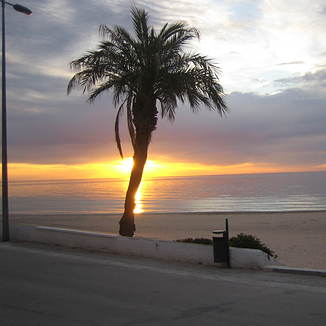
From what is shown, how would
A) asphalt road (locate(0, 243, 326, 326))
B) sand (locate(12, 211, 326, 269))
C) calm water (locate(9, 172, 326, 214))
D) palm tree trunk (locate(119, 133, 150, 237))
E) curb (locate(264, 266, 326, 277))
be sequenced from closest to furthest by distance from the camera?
asphalt road (locate(0, 243, 326, 326)), curb (locate(264, 266, 326, 277)), sand (locate(12, 211, 326, 269)), palm tree trunk (locate(119, 133, 150, 237)), calm water (locate(9, 172, 326, 214))

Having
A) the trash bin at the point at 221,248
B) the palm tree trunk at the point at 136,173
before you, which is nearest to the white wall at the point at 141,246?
the trash bin at the point at 221,248

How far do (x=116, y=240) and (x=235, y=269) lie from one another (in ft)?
12.6

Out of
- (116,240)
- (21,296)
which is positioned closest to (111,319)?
(21,296)

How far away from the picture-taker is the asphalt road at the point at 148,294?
638 cm

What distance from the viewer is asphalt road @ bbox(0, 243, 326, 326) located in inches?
251

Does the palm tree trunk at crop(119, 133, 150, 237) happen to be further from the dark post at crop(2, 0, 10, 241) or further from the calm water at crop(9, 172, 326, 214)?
the calm water at crop(9, 172, 326, 214)

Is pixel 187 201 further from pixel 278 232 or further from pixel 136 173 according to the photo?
pixel 136 173

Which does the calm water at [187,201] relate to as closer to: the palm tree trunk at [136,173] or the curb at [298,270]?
the palm tree trunk at [136,173]

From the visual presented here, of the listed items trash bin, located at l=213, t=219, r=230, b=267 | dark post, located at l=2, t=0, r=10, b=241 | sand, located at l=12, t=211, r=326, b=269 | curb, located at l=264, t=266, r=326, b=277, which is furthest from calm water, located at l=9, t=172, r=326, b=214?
curb, located at l=264, t=266, r=326, b=277

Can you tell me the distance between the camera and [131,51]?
590 inches

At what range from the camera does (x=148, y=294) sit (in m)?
7.90

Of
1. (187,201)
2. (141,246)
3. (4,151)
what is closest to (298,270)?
(141,246)

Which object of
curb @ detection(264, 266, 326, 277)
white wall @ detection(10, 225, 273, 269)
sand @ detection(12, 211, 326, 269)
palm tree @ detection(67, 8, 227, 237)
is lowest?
sand @ detection(12, 211, 326, 269)

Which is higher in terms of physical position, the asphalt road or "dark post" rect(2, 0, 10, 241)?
"dark post" rect(2, 0, 10, 241)
